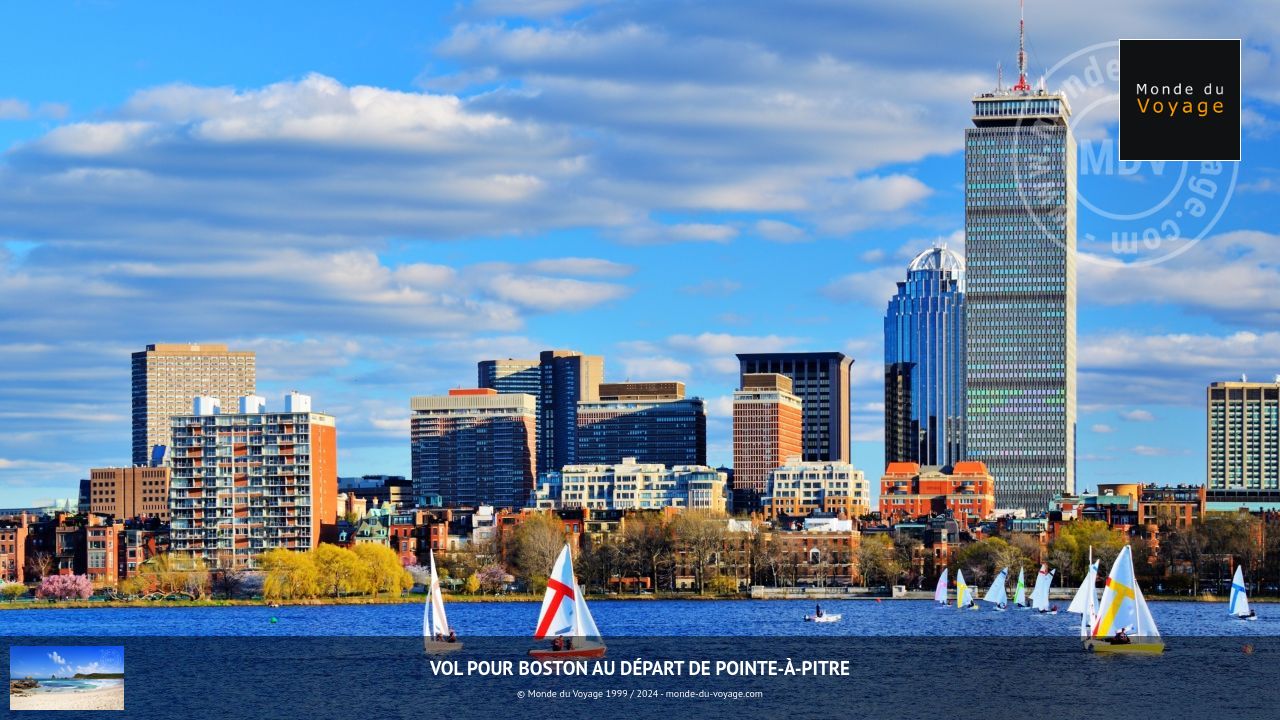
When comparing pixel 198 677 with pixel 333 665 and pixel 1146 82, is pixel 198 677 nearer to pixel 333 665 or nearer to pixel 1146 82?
pixel 333 665

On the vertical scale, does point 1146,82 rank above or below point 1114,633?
above

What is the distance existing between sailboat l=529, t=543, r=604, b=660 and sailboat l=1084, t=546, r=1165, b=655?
138ft

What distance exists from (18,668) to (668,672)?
4755 cm

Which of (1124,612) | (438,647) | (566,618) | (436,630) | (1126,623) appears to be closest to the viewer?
(566,618)

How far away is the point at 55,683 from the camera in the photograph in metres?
117

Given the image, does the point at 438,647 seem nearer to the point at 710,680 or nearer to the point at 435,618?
the point at 435,618

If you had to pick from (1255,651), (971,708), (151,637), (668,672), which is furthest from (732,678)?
(151,637)

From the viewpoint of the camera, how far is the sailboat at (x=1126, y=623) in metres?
152

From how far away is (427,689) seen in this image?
132 meters

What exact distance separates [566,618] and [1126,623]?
46.9m

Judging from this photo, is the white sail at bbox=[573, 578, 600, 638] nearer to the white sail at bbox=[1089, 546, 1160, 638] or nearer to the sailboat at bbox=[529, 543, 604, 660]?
the sailboat at bbox=[529, 543, 604, 660]

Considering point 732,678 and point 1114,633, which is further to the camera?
point 1114,633

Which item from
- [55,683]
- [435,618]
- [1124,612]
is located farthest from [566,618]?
[1124,612]

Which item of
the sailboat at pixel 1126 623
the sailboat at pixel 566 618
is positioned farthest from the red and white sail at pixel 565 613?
the sailboat at pixel 1126 623
